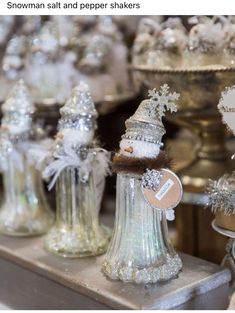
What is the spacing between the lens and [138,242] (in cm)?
82

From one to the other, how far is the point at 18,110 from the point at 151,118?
31 cm

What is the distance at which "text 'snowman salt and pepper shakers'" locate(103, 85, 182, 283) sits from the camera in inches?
30.9

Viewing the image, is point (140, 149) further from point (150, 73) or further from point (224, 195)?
point (150, 73)

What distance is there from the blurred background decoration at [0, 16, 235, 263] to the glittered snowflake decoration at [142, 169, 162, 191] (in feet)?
0.73

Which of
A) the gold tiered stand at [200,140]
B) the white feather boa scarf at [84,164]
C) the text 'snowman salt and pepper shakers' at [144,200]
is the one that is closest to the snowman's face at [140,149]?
the text 'snowman salt and pepper shakers' at [144,200]

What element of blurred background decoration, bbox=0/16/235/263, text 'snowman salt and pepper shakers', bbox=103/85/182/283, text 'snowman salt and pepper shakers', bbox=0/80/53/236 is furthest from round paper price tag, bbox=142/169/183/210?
text 'snowman salt and pepper shakers', bbox=0/80/53/236

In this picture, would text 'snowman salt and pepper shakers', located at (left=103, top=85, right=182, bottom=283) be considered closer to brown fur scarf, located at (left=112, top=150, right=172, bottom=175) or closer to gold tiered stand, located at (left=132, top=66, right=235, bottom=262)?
brown fur scarf, located at (left=112, top=150, right=172, bottom=175)

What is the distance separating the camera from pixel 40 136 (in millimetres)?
1061

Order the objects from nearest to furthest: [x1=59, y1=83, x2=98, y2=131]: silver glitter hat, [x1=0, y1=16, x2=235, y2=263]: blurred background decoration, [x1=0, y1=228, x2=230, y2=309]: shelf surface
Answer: [x1=0, y1=228, x2=230, y2=309]: shelf surface
[x1=59, y1=83, x2=98, y2=131]: silver glitter hat
[x1=0, y1=16, x2=235, y2=263]: blurred background decoration

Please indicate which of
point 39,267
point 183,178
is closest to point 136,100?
point 183,178

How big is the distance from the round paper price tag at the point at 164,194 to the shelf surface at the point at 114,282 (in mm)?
108
